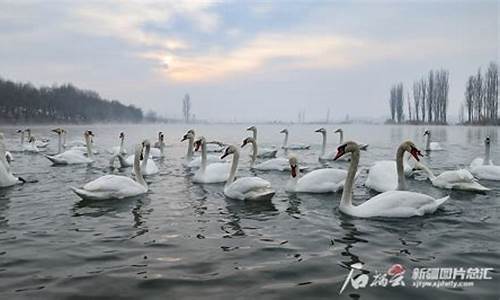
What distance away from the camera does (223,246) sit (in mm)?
5691

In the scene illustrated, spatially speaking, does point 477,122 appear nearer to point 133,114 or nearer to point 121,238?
point 121,238

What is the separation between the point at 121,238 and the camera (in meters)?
6.04

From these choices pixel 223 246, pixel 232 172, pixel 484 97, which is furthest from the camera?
pixel 484 97

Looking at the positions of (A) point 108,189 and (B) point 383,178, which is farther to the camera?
(B) point 383,178

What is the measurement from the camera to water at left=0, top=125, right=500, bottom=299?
4.28 metres

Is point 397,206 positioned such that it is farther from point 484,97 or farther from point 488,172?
point 484,97

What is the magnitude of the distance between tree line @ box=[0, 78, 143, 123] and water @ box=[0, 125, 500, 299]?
271ft

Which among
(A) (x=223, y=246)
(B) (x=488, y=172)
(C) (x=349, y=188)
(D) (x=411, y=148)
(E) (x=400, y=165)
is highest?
(D) (x=411, y=148)

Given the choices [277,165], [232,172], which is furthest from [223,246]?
[277,165]

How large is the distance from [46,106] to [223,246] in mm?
99113

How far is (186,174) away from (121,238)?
7.57 m

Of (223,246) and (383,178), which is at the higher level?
(383,178)

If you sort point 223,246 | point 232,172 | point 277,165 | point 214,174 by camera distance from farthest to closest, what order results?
point 277,165 → point 214,174 → point 232,172 → point 223,246

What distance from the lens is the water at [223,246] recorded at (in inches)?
168
